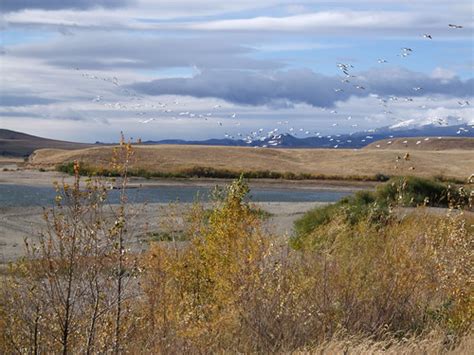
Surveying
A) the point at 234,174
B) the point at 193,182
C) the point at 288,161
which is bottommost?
the point at 193,182

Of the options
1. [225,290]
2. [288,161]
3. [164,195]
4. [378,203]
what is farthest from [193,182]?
[225,290]

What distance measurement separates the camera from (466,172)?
283ft

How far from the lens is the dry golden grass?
8569 cm

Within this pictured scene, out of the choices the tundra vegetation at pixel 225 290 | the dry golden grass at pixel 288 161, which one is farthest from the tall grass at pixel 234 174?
the tundra vegetation at pixel 225 290

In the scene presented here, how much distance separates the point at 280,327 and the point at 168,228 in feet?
14.6

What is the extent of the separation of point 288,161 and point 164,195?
4035cm

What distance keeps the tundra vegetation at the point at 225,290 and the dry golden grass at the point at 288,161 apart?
67579 millimetres

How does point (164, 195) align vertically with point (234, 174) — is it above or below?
below

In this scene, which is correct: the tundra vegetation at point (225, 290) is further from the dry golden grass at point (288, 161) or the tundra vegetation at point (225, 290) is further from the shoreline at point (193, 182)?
the dry golden grass at point (288, 161)

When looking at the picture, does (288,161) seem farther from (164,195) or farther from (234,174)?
(164,195)

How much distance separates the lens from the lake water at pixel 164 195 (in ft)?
170

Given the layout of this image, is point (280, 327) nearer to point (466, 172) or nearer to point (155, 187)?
point (155, 187)

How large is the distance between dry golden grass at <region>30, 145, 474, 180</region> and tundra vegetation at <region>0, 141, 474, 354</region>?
6758cm

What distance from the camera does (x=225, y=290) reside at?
1190 cm
